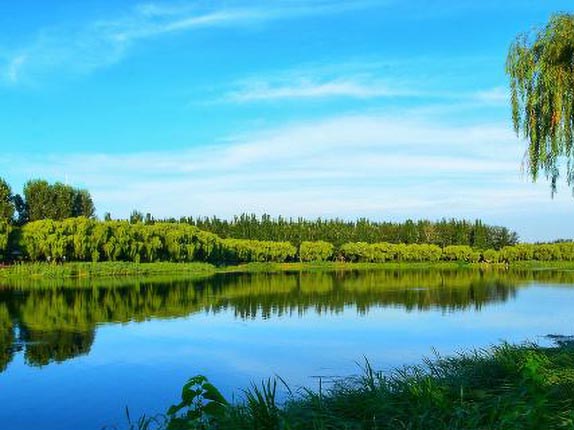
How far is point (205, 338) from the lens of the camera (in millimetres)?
22844

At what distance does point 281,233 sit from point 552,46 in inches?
3595

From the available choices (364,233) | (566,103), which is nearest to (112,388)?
(566,103)

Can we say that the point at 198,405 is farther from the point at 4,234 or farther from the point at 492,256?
the point at 492,256

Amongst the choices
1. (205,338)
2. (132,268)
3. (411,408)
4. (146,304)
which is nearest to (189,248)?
(132,268)

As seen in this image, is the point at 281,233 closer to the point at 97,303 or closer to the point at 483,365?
the point at 97,303

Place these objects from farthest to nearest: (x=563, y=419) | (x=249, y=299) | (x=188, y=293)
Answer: (x=188, y=293), (x=249, y=299), (x=563, y=419)

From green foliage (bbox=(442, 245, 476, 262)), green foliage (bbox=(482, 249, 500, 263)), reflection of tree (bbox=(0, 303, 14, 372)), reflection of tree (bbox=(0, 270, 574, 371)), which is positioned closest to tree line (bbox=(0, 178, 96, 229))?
reflection of tree (bbox=(0, 270, 574, 371))

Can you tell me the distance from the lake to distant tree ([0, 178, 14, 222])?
28.4 m

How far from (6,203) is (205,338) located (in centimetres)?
5401

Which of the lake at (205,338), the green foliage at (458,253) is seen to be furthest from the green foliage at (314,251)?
the lake at (205,338)

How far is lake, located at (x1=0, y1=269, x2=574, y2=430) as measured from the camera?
14164 millimetres

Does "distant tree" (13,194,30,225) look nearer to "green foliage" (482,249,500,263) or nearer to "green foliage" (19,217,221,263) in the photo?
"green foliage" (19,217,221,263)

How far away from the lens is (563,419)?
5.85 m

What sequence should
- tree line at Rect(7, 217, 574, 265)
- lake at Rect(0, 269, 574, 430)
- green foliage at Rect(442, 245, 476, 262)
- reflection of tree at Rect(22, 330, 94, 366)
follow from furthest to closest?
green foliage at Rect(442, 245, 476, 262)
tree line at Rect(7, 217, 574, 265)
reflection of tree at Rect(22, 330, 94, 366)
lake at Rect(0, 269, 574, 430)
